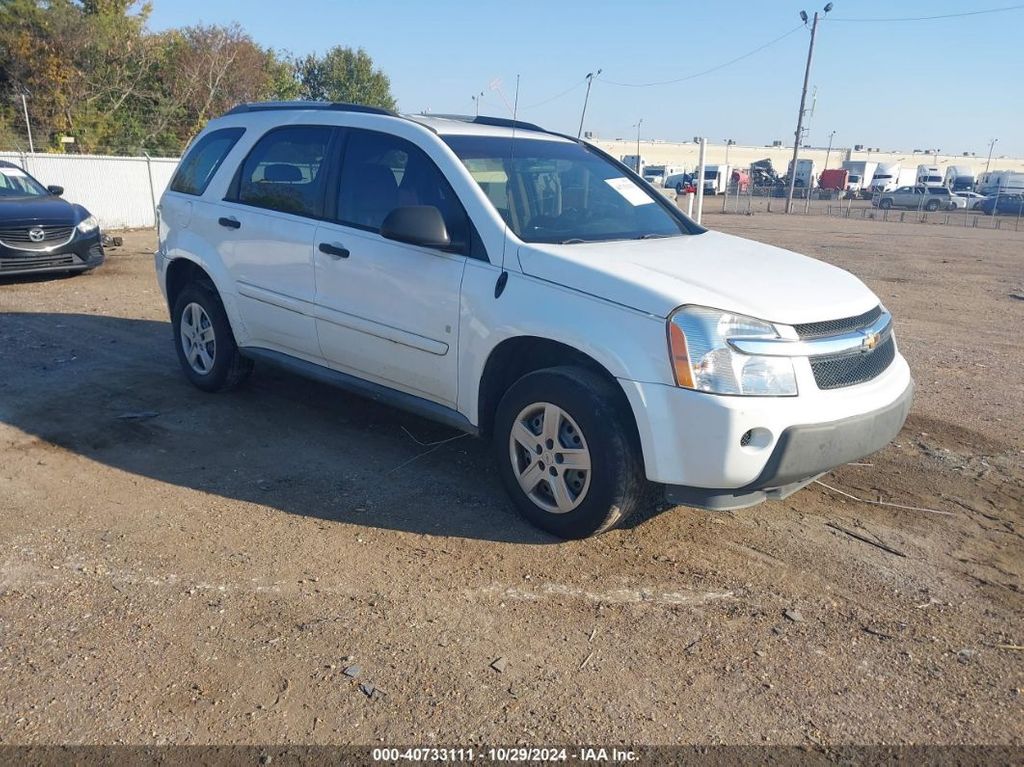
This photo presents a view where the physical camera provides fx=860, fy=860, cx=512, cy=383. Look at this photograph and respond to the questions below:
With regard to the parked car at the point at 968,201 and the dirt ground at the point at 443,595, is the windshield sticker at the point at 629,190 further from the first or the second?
the parked car at the point at 968,201

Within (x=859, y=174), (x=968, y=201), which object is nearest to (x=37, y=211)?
(x=968, y=201)

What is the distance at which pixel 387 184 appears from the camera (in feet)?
16.2

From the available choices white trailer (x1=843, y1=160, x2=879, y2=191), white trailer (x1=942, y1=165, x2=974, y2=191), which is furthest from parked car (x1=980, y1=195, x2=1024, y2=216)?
white trailer (x1=843, y1=160, x2=879, y2=191)

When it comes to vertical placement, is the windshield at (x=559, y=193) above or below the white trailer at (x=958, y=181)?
above

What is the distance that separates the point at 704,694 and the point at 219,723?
65.4 inches

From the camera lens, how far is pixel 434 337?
4.56 m

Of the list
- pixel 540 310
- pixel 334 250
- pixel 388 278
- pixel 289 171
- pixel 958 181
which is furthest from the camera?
pixel 958 181

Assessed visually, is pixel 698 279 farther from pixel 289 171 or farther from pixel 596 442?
pixel 289 171

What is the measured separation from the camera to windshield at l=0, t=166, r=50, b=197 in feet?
39.4

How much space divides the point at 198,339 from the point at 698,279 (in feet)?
Answer: 13.0

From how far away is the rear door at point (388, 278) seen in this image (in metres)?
4.52

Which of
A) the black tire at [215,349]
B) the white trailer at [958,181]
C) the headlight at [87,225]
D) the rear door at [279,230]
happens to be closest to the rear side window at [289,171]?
the rear door at [279,230]

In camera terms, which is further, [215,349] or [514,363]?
[215,349]

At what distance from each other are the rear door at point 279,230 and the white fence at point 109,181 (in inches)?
530
